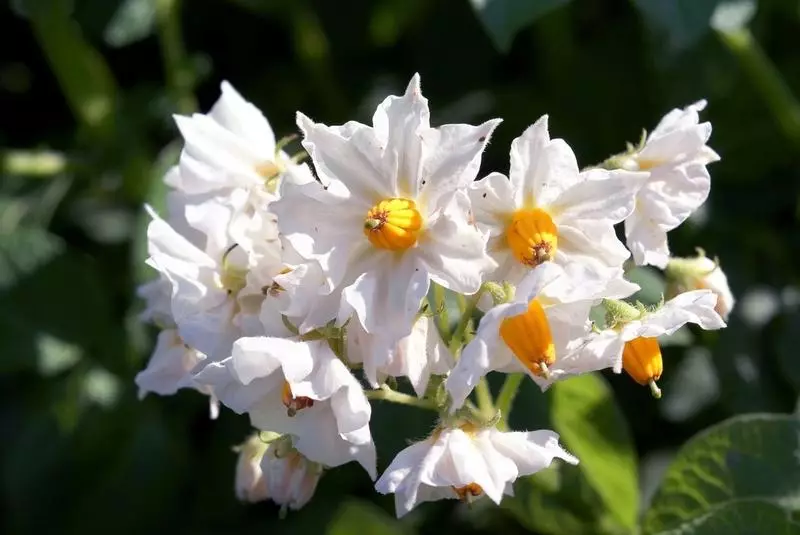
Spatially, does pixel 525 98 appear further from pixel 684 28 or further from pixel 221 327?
pixel 221 327

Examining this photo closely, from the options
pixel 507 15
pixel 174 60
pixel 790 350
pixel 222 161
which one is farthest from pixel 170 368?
pixel 790 350

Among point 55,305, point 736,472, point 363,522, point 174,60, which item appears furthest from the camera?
point 55,305

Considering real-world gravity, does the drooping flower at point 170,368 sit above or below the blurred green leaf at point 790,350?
above

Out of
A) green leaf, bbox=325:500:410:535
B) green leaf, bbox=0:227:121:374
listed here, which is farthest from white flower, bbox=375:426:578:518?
green leaf, bbox=0:227:121:374

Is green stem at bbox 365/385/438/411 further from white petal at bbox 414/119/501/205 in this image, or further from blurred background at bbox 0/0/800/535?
blurred background at bbox 0/0/800/535

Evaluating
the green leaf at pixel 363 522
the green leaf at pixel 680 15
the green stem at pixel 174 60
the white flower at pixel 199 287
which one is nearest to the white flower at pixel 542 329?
the white flower at pixel 199 287

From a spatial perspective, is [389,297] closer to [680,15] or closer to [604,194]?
[604,194]

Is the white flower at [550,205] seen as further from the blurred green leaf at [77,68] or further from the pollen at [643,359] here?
the blurred green leaf at [77,68]
